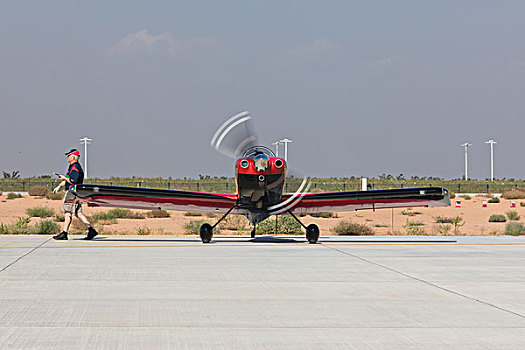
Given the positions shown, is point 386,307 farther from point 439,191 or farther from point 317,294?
point 439,191

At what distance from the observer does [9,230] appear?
73.6 feet

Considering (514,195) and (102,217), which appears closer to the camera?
(102,217)

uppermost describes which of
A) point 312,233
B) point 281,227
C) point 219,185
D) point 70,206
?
point 219,185

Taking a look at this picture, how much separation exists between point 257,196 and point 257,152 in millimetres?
1167

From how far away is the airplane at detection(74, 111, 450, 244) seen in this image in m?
18.1

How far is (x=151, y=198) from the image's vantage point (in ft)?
61.7

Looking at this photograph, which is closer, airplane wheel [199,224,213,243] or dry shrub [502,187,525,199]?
airplane wheel [199,224,213,243]

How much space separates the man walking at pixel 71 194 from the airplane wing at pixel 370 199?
5.50 metres

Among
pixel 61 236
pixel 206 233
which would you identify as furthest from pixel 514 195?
pixel 61 236

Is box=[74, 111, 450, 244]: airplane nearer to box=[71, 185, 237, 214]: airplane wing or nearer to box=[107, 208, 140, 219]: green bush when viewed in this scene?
box=[71, 185, 237, 214]: airplane wing

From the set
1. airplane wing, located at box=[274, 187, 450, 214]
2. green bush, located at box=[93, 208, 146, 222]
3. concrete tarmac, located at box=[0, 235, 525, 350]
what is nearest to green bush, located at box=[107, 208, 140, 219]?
green bush, located at box=[93, 208, 146, 222]

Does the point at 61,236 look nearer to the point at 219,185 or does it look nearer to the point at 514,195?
the point at 514,195

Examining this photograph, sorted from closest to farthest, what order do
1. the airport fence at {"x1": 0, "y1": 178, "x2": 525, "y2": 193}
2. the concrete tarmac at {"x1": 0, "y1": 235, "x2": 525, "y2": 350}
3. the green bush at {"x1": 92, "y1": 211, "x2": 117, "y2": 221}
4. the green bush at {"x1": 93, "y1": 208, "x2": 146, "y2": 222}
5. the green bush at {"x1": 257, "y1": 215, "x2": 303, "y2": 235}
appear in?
the concrete tarmac at {"x1": 0, "y1": 235, "x2": 525, "y2": 350} → the green bush at {"x1": 257, "y1": 215, "x2": 303, "y2": 235} → the green bush at {"x1": 92, "y1": 211, "x2": 117, "y2": 221} → the green bush at {"x1": 93, "y1": 208, "x2": 146, "y2": 222} → the airport fence at {"x1": 0, "y1": 178, "x2": 525, "y2": 193}

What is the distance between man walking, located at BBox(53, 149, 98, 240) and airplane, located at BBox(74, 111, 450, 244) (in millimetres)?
216
